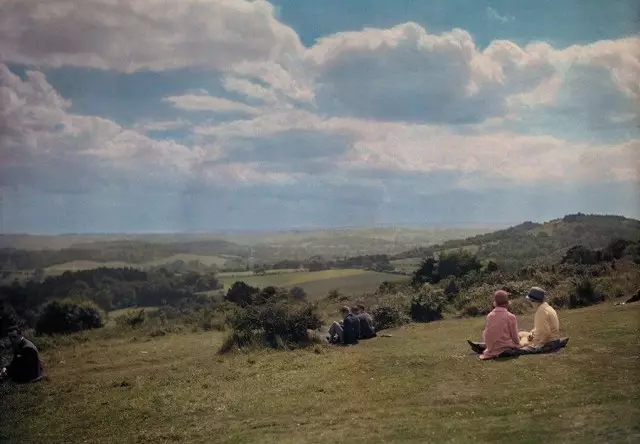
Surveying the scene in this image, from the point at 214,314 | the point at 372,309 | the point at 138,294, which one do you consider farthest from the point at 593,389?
the point at 138,294

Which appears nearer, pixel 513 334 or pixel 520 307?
pixel 513 334

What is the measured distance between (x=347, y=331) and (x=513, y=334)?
21.9ft

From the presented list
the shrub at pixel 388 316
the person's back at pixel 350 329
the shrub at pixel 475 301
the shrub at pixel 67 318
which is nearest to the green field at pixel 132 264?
the shrub at pixel 67 318

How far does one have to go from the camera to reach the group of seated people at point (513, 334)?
1198 cm

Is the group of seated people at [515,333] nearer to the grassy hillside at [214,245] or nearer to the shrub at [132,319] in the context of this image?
the grassy hillside at [214,245]

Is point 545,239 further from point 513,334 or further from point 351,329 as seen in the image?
point 513,334

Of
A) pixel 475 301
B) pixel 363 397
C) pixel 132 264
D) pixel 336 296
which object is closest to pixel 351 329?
pixel 363 397

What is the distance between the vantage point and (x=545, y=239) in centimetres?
4000

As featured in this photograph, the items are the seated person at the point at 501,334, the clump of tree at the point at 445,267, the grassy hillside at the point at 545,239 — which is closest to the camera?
the seated person at the point at 501,334

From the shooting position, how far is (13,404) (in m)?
13.1

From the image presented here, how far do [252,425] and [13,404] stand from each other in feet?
20.4

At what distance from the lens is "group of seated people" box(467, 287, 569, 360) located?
39.3 ft

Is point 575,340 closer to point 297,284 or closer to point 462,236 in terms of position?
point 297,284

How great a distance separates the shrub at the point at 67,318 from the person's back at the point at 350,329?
→ 599 inches
